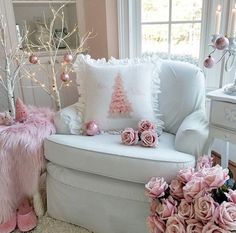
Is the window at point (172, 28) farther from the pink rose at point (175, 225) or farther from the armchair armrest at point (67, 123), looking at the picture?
the pink rose at point (175, 225)

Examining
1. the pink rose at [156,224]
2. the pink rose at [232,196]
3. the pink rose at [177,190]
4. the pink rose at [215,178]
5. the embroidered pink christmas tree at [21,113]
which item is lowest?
the pink rose at [156,224]

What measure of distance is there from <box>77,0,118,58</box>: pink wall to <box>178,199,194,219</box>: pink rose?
5.13ft

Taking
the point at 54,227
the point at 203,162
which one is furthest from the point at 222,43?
the point at 54,227

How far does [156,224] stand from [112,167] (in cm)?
33

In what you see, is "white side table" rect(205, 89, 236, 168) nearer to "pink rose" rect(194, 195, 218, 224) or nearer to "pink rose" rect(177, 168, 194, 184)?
"pink rose" rect(177, 168, 194, 184)

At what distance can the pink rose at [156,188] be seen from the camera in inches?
43.1

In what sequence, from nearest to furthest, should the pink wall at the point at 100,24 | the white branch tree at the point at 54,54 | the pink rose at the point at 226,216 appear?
the pink rose at the point at 226,216 → the white branch tree at the point at 54,54 → the pink wall at the point at 100,24

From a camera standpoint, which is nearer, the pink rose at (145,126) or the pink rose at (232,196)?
the pink rose at (232,196)

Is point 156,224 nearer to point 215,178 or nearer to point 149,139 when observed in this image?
point 215,178

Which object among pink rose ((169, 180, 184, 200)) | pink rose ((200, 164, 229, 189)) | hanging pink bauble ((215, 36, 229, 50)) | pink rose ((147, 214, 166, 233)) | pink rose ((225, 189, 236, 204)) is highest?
hanging pink bauble ((215, 36, 229, 50))

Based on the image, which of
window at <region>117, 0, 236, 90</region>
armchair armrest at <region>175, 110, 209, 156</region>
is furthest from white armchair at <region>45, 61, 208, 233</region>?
window at <region>117, 0, 236, 90</region>

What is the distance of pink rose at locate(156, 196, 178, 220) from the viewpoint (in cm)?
106

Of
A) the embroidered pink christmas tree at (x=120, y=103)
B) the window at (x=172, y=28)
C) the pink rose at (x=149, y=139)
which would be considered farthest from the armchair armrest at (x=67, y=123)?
the window at (x=172, y=28)

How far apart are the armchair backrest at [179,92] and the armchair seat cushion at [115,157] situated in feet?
0.69
